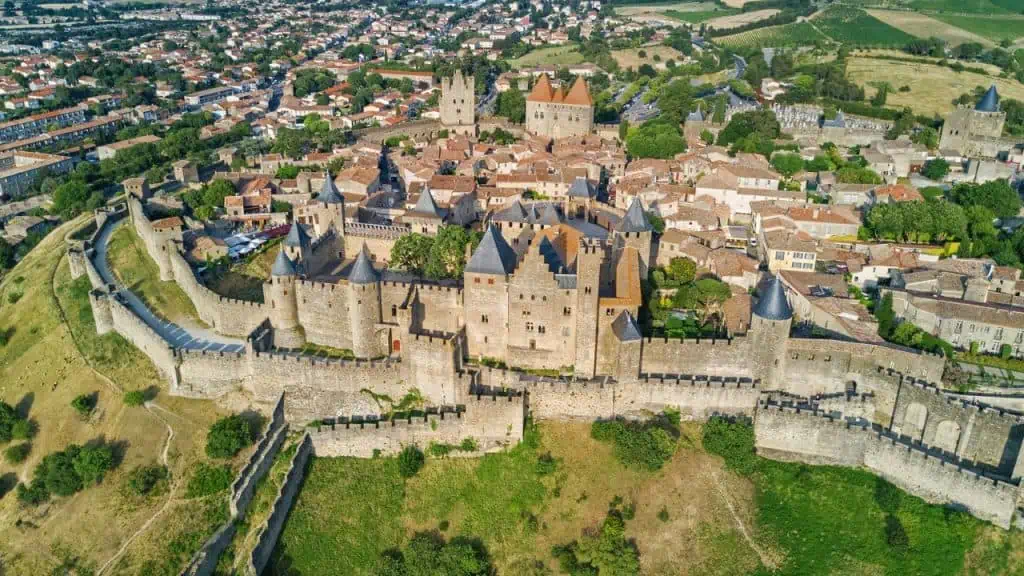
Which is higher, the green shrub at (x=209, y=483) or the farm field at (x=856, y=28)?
the farm field at (x=856, y=28)

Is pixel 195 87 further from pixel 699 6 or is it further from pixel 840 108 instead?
pixel 699 6

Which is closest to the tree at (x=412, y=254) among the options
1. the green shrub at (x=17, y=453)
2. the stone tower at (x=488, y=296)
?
the stone tower at (x=488, y=296)

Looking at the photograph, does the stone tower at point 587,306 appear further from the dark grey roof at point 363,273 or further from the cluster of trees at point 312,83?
the cluster of trees at point 312,83

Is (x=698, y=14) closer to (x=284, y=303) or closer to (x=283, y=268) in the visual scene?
(x=283, y=268)

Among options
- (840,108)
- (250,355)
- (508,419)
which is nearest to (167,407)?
(250,355)

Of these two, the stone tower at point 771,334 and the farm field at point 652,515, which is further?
the stone tower at point 771,334

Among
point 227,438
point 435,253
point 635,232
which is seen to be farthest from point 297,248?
point 635,232
